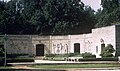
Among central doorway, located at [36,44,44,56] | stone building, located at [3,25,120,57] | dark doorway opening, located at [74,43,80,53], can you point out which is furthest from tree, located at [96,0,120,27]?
central doorway, located at [36,44,44,56]

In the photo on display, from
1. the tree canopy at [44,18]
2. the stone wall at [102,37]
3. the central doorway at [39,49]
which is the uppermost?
the tree canopy at [44,18]

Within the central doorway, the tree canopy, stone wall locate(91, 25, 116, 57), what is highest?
the tree canopy

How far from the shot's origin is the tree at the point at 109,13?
64.3 meters

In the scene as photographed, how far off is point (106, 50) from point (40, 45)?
19833 mm

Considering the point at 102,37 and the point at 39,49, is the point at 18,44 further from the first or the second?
the point at 102,37

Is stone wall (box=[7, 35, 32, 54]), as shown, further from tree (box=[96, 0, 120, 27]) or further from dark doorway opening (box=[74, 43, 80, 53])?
tree (box=[96, 0, 120, 27])

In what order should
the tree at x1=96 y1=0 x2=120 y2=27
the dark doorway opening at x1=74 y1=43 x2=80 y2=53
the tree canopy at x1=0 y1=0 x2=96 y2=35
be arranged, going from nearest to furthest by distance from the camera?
the dark doorway opening at x1=74 y1=43 x2=80 y2=53
the tree at x1=96 y1=0 x2=120 y2=27
the tree canopy at x1=0 y1=0 x2=96 y2=35

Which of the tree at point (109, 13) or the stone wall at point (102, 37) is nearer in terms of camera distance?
the stone wall at point (102, 37)

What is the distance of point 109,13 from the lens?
→ 66500 millimetres

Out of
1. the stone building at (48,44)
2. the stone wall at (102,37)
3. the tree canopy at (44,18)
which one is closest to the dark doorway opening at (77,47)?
the stone building at (48,44)

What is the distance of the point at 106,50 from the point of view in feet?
135

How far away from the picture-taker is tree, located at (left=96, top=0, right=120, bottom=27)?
6431 centimetres

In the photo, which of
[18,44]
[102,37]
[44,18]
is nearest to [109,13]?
[44,18]

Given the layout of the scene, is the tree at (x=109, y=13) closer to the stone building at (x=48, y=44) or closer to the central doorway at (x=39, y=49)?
the stone building at (x=48, y=44)
